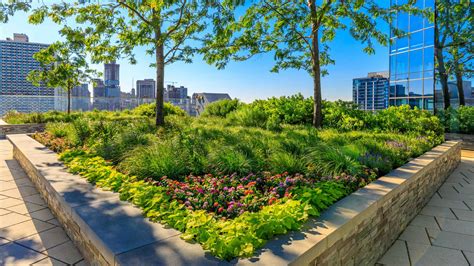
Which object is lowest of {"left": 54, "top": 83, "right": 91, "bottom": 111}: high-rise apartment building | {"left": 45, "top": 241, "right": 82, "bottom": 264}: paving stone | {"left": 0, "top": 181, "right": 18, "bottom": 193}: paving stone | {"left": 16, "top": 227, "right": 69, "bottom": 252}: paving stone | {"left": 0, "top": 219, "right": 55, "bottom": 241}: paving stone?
{"left": 45, "top": 241, "right": 82, "bottom": 264}: paving stone

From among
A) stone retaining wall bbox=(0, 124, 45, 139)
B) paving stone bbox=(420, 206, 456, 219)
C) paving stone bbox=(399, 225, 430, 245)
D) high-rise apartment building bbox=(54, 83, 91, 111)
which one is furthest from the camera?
high-rise apartment building bbox=(54, 83, 91, 111)

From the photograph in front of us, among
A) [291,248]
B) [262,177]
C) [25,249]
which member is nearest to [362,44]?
[262,177]

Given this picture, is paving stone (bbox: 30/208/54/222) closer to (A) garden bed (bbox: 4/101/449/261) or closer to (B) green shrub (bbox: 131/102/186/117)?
(A) garden bed (bbox: 4/101/449/261)

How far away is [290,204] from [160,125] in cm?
573

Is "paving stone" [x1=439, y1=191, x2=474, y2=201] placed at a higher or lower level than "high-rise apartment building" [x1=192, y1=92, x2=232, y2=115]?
lower

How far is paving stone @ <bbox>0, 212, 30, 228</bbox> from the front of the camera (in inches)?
121

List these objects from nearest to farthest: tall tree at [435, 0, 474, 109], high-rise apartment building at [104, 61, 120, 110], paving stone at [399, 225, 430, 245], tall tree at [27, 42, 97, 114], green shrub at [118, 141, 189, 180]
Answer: paving stone at [399, 225, 430, 245]
green shrub at [118, 141, 189, 180]
tall tree at [27, 42, 97, 114]
tall tree at [435, 0, 474, 109]
high-rise apartment building at [104, 61, 120, 110]

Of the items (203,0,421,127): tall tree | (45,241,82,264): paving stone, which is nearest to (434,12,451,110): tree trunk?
(203,0,421,127): tall tree

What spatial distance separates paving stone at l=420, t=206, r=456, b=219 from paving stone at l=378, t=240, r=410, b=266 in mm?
1146

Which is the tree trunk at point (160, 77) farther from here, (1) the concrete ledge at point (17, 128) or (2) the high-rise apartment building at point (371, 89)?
(2) the high-rise apartment building at point (371, 89)

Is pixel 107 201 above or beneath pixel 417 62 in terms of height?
beneath

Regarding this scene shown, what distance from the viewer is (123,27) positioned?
749cm

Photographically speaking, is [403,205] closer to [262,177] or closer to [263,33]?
[262,177]

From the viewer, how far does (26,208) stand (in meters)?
3.55
